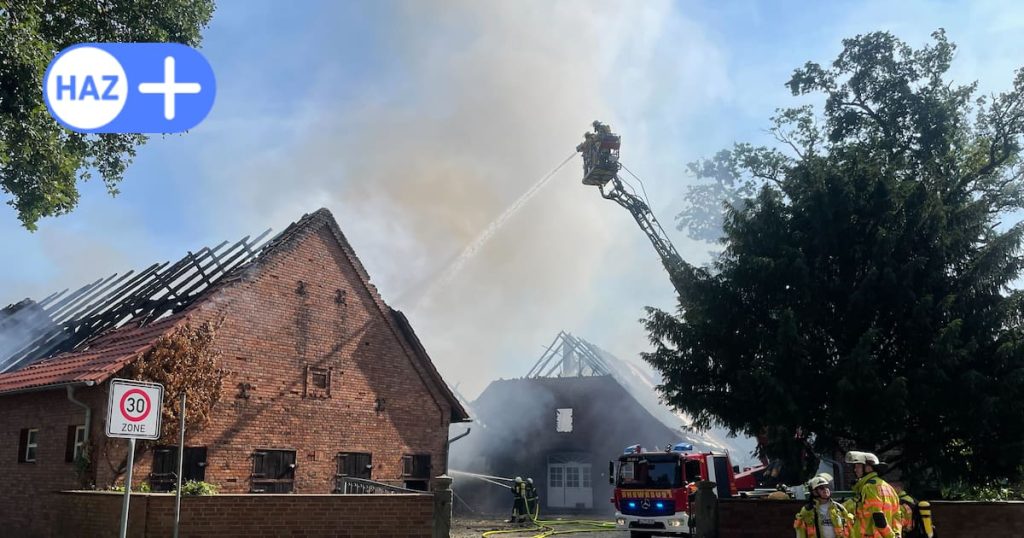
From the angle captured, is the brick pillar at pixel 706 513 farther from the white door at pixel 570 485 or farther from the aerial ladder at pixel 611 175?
the white door at pixel 570 485

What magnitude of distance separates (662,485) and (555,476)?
65.7 ft

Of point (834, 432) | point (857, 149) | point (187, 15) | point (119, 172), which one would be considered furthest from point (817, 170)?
point (119, 172)

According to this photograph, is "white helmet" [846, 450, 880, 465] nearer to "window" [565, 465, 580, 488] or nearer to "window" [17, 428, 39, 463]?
"window" [17, 428, 39, 463]

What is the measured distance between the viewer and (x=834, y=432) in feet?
46.1

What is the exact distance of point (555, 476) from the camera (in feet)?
124

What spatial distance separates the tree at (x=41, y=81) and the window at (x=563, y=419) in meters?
25.1

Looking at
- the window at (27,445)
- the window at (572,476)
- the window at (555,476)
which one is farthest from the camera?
the window at (555,476)

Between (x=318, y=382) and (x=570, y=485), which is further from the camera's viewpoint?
(x=570, y=485)

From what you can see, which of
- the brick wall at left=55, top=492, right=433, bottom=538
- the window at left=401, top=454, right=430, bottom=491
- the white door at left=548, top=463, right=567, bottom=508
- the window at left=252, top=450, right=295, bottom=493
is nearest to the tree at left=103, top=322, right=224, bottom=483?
the window at left=252, top=450, right=295, bottom=493

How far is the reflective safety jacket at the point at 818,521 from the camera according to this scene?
27.0ft

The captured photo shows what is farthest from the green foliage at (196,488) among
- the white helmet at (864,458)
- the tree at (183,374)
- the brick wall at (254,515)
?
the white helmet at (864,458)

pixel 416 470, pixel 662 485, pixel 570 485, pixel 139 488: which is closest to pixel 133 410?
pixel 139 488

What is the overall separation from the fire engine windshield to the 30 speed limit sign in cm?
1289

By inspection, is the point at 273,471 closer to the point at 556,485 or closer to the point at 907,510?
the point at 907,510
